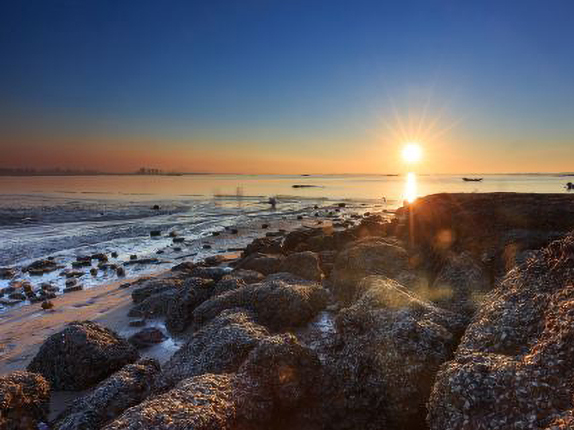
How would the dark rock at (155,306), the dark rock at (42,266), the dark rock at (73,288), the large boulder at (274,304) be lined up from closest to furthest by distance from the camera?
the large boulder at (274,304)
the dark rock at (155,306)
the dark rock at (73,288)
the dark rock at (42,266)

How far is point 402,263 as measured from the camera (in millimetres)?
11914

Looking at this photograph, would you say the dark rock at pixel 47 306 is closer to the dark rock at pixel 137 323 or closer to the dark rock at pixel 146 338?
the dark rock at pixel 137 323

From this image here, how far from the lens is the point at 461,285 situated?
8906 millimetres

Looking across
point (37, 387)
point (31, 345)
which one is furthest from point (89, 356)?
point (31, 345)

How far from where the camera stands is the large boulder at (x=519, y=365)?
392 cm

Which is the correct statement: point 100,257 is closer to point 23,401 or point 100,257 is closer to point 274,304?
point 274,304

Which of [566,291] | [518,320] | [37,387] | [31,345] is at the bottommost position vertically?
[31,345]

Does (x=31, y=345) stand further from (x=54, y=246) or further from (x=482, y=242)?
(x=54, y=246)

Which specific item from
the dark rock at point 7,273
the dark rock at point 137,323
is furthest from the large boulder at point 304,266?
the dark rock at point 7,273

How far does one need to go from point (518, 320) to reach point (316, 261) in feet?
29.2

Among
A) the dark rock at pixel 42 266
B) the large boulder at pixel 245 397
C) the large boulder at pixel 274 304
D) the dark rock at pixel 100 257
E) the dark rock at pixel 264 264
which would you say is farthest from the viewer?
the dark rock at pixel 100 257

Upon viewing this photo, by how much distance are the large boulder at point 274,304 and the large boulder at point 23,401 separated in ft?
12.0

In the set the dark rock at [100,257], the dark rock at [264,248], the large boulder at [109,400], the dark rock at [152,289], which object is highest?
the dark rock at [264,248]

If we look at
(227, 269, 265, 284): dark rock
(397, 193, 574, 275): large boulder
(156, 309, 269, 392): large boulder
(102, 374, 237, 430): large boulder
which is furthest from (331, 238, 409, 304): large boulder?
(102, 374, 237, 430): large boulder
